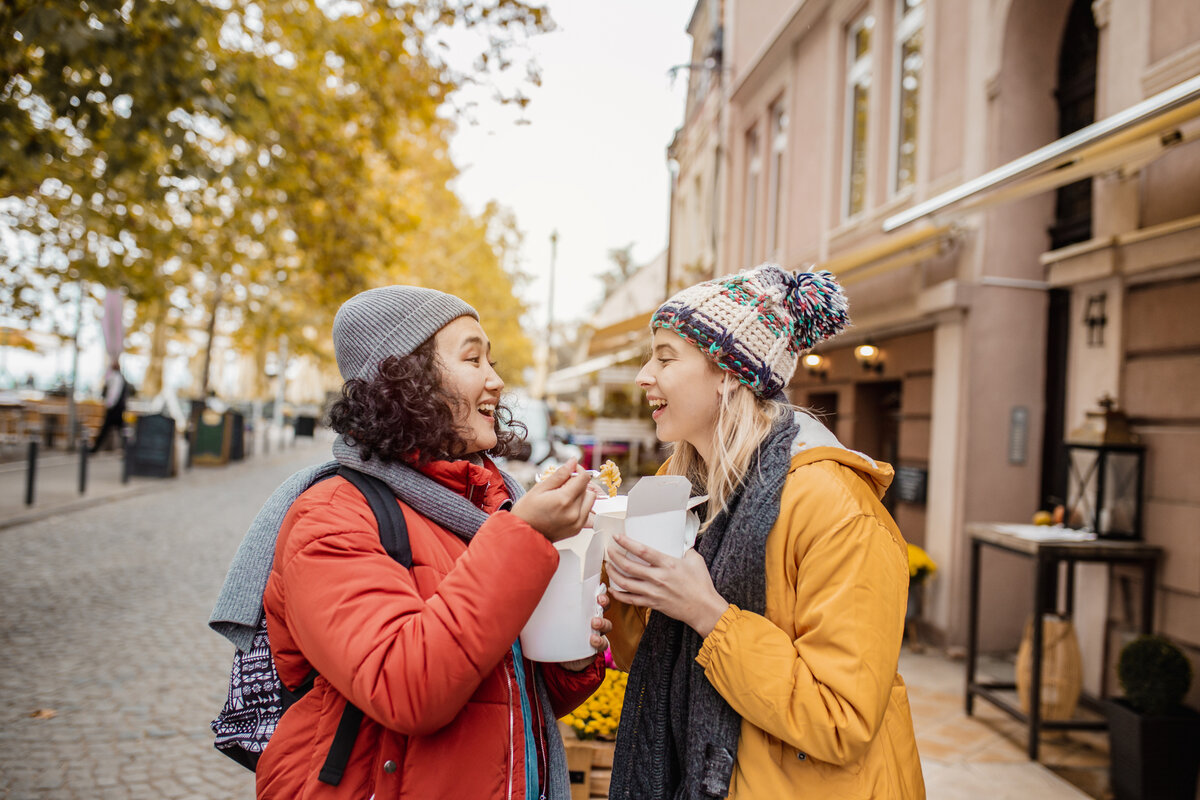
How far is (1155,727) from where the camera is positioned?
3643 mm

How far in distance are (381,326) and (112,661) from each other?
4879mm

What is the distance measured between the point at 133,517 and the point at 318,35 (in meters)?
6.65

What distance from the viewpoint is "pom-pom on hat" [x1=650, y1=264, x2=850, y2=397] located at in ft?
5.55

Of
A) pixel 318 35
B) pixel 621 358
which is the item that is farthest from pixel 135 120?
pixel 621 358

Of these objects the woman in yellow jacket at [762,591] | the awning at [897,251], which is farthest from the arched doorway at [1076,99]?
the woman in yellow jacket at [762,591]

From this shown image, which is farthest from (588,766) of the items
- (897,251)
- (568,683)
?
(897,251)

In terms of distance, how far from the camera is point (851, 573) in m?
1.45

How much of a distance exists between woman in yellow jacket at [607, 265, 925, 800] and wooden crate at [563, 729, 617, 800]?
37.8 inches

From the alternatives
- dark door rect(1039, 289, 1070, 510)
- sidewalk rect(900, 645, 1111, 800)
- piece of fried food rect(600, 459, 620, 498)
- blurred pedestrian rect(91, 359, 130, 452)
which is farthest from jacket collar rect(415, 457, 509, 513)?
blurred pedestrian rect(91, 359, 130, 452)

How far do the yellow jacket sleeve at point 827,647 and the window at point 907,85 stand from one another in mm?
6717

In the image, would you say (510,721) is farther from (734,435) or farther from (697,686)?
(734,435)

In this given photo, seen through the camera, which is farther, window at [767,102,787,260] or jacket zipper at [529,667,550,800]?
window at [767,102,787,260]

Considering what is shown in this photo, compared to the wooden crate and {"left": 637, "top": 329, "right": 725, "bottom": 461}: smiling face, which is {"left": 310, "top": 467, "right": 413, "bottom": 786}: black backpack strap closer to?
{"left": 637, "top": 329, "right": 725, "bottom": 461}: smiling face

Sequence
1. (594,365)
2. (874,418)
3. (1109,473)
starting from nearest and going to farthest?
(1109,473), (874,418), (594,365)
